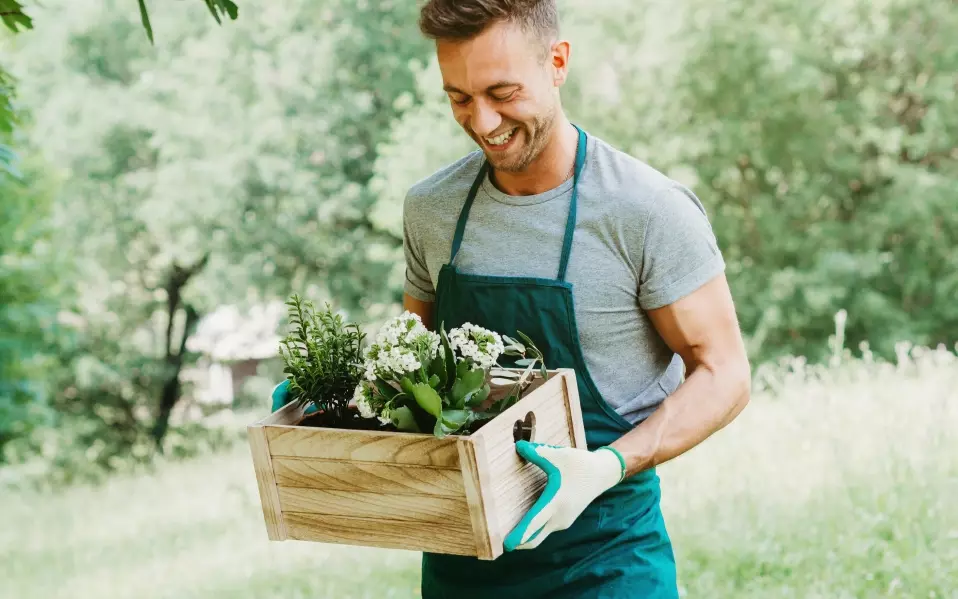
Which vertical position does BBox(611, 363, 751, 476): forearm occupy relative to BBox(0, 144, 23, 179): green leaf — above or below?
below

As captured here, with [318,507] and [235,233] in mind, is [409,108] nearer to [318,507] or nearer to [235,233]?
[235,233]

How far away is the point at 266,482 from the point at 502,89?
792 mm

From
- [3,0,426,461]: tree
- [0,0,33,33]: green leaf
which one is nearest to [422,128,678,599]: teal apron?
[0,0,33,33]: green leaf

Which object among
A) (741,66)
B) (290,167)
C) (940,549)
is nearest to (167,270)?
(290,167)

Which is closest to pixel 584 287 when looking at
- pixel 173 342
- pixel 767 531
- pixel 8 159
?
pixel 8 159

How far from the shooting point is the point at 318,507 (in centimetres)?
164

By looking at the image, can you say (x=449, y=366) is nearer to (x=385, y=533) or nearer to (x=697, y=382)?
(x=385, y=533)

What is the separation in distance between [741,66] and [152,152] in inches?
311

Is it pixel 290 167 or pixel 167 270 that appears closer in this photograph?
pixel 290 167

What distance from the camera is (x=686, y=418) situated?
67.6 inches

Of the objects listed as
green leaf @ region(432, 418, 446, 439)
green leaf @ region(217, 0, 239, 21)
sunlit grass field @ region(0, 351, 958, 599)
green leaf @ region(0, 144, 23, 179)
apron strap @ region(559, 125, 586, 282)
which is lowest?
sunlit grass field @ region(0, 351, 958, 599)

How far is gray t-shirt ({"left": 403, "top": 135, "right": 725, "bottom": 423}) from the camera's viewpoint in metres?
1.77

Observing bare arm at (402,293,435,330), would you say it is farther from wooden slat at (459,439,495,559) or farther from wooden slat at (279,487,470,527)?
wooden slat at (459,439,495,559)

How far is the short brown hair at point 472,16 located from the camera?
1710 millimetres
